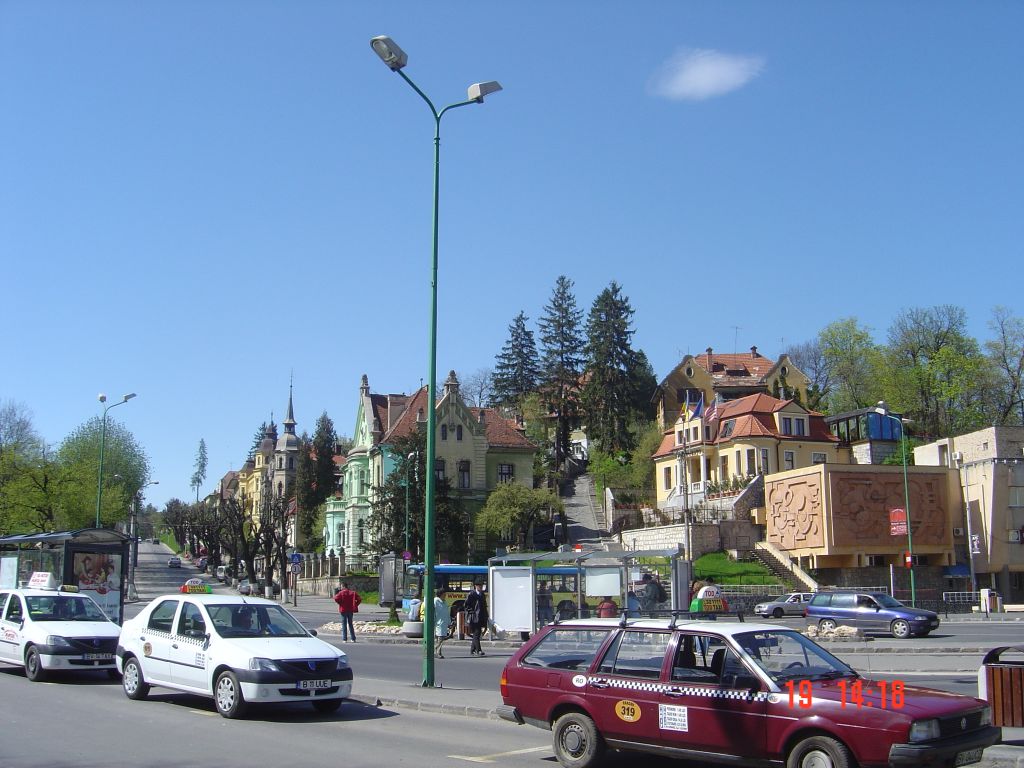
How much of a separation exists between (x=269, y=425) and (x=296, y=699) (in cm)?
14959

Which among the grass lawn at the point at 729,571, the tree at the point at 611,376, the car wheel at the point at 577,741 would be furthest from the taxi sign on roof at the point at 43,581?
the tree at the point at 611,376

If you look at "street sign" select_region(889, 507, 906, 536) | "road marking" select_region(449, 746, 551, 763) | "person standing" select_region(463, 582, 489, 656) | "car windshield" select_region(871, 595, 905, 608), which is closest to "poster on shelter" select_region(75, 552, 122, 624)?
"person standing" select_region(463, 582, 489, 656)

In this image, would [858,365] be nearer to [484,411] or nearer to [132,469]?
[484,411]

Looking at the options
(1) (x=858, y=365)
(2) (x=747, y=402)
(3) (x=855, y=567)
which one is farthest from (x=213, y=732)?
(1) (x=858, y=365)

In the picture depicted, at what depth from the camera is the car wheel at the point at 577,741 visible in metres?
9.73

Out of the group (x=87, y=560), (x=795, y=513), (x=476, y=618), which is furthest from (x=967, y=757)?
(x=795, y=513)

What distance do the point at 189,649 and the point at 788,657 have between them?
8.46 m

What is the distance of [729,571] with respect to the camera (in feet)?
183

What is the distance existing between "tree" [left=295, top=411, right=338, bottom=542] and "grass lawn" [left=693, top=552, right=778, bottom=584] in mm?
63245

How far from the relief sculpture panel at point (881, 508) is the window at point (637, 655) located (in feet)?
160

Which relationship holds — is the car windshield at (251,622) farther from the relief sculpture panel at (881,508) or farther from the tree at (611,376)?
the tree at (611,376)

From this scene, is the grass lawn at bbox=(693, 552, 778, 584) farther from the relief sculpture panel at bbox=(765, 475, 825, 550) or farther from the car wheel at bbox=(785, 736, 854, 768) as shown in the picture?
the car wheel at bbox=(785, 736, 854, 768)

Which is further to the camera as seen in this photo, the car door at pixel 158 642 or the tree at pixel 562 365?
the tree at pixel 562 365

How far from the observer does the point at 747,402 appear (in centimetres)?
7269
